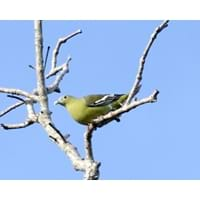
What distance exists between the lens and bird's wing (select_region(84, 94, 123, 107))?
5836 millimetres

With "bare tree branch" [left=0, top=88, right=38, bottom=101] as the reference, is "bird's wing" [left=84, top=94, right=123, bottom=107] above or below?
above

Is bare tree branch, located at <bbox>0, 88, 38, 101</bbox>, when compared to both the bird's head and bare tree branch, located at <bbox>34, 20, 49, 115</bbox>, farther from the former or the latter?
the bird's head

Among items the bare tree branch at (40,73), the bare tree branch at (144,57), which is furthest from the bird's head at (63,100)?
the bare tree branch at (144,57)

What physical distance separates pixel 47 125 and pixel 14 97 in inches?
18.3

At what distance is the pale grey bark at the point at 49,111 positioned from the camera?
3.70 metres

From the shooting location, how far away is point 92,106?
6.16 meters

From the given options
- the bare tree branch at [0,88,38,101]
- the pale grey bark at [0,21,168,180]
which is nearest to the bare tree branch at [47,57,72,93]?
the pale grey bark at [0,21,168,180]

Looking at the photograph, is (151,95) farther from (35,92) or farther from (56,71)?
(56,71)

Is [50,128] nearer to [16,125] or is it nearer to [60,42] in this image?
[16,125]

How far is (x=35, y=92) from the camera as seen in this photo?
15.4 feet

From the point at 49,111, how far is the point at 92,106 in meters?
1.68

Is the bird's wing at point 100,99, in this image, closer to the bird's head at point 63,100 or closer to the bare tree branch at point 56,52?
the bird's head at point 63,100

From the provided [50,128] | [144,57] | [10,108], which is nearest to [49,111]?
[50,128]

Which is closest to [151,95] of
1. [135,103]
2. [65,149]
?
[135,103]
